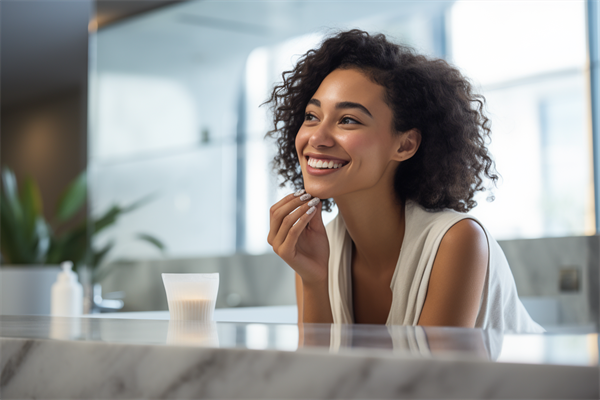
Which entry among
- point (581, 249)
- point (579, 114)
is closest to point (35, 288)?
point (581, 249)

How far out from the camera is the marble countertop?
0.85ft

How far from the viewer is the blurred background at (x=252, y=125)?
1689 mm

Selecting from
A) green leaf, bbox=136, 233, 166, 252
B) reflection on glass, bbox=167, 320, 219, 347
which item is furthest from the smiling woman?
green leaf, bbox=136, 233, 166, 252

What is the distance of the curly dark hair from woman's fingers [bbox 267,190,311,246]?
0.66 feet

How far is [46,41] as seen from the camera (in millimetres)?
3357

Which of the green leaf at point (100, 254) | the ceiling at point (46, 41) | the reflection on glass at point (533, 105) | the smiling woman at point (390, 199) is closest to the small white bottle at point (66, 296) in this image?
the smiling woman at point (390, 199)

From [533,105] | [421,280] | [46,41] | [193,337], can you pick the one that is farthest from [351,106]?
[46,41]

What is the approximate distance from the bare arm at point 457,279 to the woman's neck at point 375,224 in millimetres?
154

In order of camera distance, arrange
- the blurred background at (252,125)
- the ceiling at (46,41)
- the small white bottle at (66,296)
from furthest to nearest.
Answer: the ceiling at (46,41)
the blurred background at (252,125)
the small white bottle at (66,296)

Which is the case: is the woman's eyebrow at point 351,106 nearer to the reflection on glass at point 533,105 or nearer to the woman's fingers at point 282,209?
the woman's fingers at point 282,209

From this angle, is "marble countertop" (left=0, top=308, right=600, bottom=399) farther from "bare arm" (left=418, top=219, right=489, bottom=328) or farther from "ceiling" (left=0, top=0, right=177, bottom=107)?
"ceiling" (left=0, top=0, right=177, bottom=107)

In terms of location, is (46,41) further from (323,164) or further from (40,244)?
(323,164)

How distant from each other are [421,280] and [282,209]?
0.80 feet

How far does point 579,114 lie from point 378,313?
3.19ft
